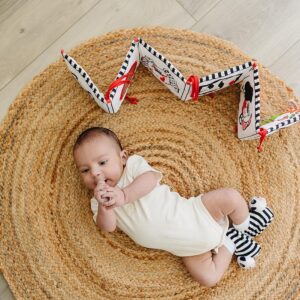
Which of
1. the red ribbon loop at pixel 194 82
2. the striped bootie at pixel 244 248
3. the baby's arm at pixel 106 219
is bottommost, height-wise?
the striped bootie at pixel 244 248

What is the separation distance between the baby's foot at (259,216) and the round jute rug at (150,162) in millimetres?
36

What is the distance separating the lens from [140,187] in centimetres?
100

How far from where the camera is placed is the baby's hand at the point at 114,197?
0.98 metres

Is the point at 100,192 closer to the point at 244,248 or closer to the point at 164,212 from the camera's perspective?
the point at 164,212

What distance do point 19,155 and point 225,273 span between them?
22.7 inches

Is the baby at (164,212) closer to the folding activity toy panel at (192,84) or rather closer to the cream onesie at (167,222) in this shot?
the cream onesie at (167,222)

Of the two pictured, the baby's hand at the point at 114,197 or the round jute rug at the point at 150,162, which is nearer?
the baby's hand at the point at 114,197

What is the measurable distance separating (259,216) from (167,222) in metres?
0.23

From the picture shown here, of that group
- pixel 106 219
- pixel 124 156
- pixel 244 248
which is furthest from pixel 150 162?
pixel 244 248

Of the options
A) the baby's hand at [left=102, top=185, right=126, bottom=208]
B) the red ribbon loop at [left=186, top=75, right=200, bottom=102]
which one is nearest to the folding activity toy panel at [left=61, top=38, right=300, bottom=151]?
the red ribbon loop at [left=186, top=75, right=200, bottom=102]

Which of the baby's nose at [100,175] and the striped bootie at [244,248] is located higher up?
the baby's nose at [100,175]

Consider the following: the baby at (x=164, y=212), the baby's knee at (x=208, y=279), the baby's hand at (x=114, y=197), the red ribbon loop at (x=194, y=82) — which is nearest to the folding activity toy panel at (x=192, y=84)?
the red ribbon loop at (x=194, y=82)

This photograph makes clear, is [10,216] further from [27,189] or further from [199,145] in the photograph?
[199,145]

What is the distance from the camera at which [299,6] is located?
3.93 feet
